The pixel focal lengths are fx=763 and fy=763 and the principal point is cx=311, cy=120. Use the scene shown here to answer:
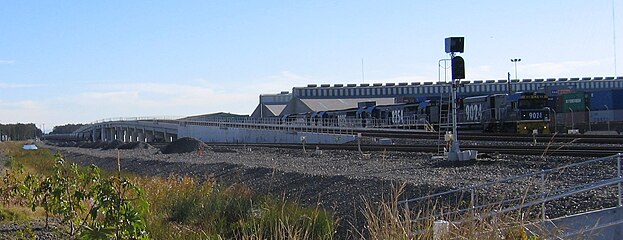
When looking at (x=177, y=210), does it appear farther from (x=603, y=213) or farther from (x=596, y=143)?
(x=596, y=143)

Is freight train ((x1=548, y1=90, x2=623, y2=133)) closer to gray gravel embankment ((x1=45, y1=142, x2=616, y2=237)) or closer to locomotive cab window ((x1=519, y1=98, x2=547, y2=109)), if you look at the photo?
locomotive cab window ((x1=519, y1=98, x2=547, y2=109))

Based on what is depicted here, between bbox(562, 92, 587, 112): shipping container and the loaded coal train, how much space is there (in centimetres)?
920

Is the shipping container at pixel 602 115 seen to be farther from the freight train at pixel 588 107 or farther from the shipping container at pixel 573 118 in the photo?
the shipping container at pixel 573 118

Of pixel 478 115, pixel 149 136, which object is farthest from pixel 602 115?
pixel 149 136

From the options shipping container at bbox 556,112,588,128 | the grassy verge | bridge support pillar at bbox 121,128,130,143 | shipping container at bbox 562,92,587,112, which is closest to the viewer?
the grassy verge

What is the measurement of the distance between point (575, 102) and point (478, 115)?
11563mm

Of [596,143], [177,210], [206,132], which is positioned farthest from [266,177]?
[206,132]

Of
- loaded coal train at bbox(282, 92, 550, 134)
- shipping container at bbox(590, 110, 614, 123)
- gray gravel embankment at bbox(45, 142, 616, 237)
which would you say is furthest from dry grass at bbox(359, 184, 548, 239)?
shipping container at bbox(590, 110, 614, 123)

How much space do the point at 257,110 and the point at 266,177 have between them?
368 feet

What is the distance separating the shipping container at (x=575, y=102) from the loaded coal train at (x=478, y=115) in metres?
9.20

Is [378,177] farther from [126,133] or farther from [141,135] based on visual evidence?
[126,133]

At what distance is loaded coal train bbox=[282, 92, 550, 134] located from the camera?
152 feet

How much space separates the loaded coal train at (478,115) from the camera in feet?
152

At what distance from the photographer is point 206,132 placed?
8250 cm
